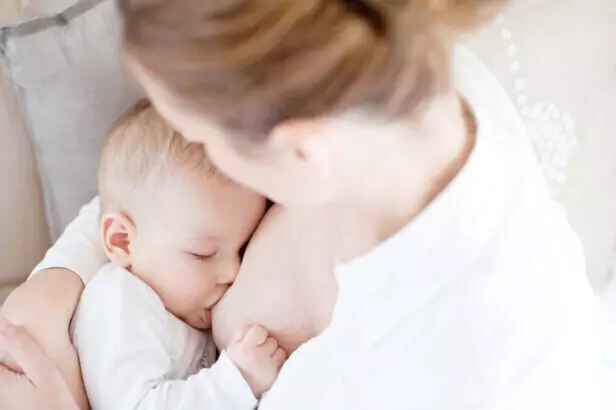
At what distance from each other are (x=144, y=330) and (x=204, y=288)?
0.25 feet

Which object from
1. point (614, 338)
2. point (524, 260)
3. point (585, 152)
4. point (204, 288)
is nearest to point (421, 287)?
point (524, 260)

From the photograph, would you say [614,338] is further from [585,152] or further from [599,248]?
[585,152]

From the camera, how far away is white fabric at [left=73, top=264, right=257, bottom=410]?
0.78m

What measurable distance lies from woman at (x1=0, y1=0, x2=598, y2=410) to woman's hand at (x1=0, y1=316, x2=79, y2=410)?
0.23 m

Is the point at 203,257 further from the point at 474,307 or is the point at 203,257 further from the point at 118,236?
the point at 474,307

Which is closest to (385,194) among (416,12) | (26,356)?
(416,12)

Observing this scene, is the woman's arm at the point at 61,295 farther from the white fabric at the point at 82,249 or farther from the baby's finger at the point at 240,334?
the baby's finger at the point at 240,334

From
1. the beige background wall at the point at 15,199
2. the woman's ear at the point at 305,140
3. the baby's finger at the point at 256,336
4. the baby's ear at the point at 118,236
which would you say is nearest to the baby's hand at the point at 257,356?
the baby's finger at the point at 256,336

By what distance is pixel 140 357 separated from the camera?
814mm

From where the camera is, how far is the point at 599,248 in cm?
110

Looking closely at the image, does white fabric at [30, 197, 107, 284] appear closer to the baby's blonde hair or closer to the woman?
the baby's blonde hair

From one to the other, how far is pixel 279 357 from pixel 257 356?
3cm

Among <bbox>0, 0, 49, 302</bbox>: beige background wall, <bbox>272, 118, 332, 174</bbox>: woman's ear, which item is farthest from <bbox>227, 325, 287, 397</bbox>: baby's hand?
<bbox>0, 0, 49, 302</bbox>: beige background wall

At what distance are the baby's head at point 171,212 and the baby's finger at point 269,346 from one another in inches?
3.8
